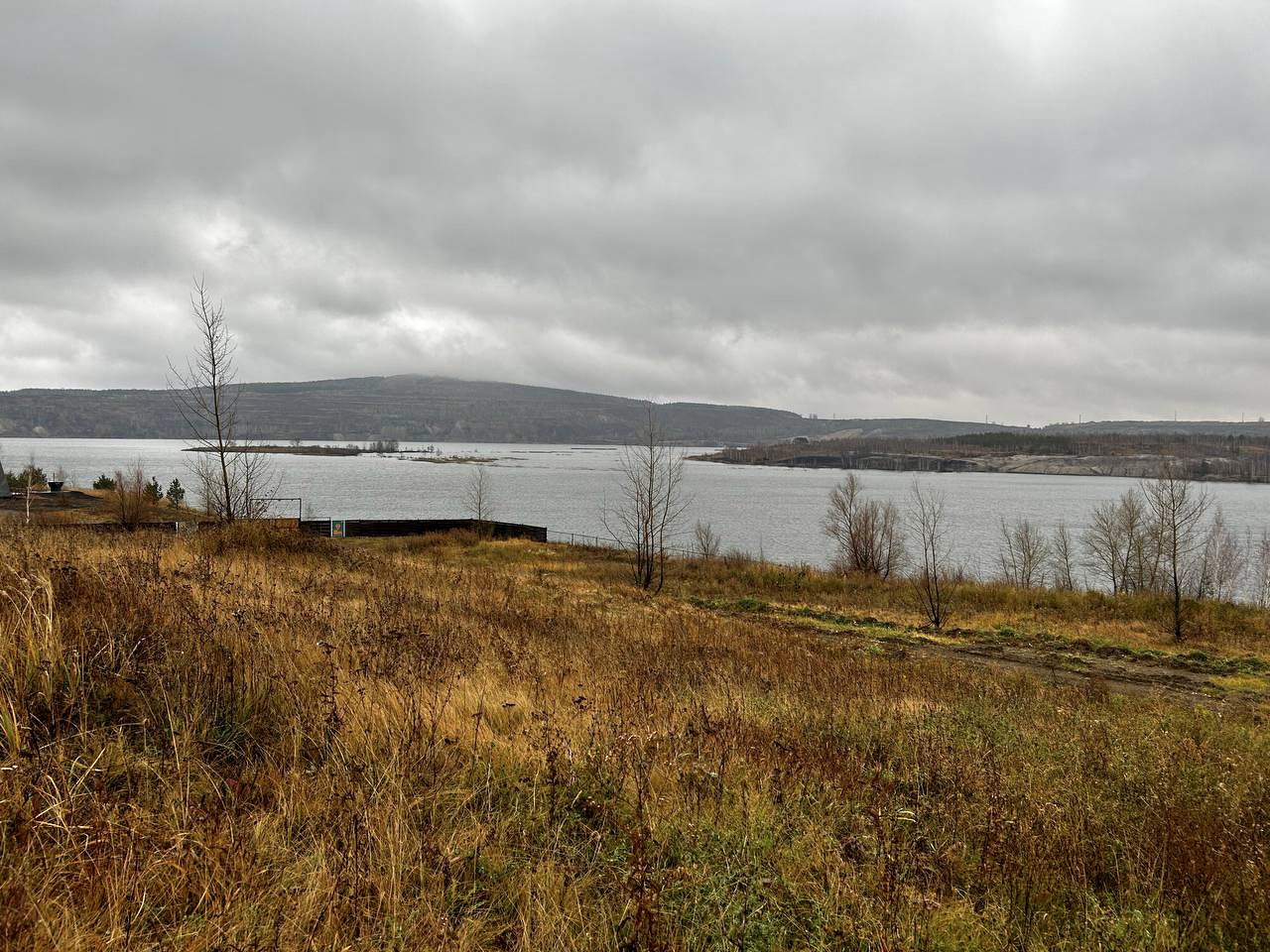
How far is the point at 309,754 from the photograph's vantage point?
4.29 m

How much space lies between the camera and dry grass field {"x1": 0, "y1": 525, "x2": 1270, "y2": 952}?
282 cm

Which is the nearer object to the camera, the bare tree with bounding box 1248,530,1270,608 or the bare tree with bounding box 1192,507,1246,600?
the bare tree with bounding box 1192,507,1246,600

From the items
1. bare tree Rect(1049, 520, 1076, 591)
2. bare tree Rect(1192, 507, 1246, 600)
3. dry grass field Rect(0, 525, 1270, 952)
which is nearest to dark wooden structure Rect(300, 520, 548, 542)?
bare tree Rect(1049, 520, 1076, 591)

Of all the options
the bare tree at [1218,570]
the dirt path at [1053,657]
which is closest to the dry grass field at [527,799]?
the dirt path at [1053,657]

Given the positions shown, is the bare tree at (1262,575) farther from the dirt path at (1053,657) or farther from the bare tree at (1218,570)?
the dirt path at (1053,657)

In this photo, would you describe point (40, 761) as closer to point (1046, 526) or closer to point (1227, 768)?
point (1227, 768)

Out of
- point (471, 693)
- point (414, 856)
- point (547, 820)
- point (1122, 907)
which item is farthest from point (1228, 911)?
point (471, 693)

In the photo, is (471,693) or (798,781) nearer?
(798,781)

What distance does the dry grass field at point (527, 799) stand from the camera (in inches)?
111

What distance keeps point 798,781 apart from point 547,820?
1752 mm

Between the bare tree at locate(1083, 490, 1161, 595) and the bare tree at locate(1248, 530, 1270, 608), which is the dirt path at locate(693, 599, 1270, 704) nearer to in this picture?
the bare tree at locate(1083, 490, 1161, 595)

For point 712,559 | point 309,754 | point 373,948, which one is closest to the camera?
point 373,948

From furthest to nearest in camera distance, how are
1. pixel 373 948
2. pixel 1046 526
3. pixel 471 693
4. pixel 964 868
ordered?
1. pixel 1046 526
2. pixel 471 693
3. pixel 964 868
4. pixel 373 948

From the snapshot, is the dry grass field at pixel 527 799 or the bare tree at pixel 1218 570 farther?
the bare tree at pixel 1218 570
